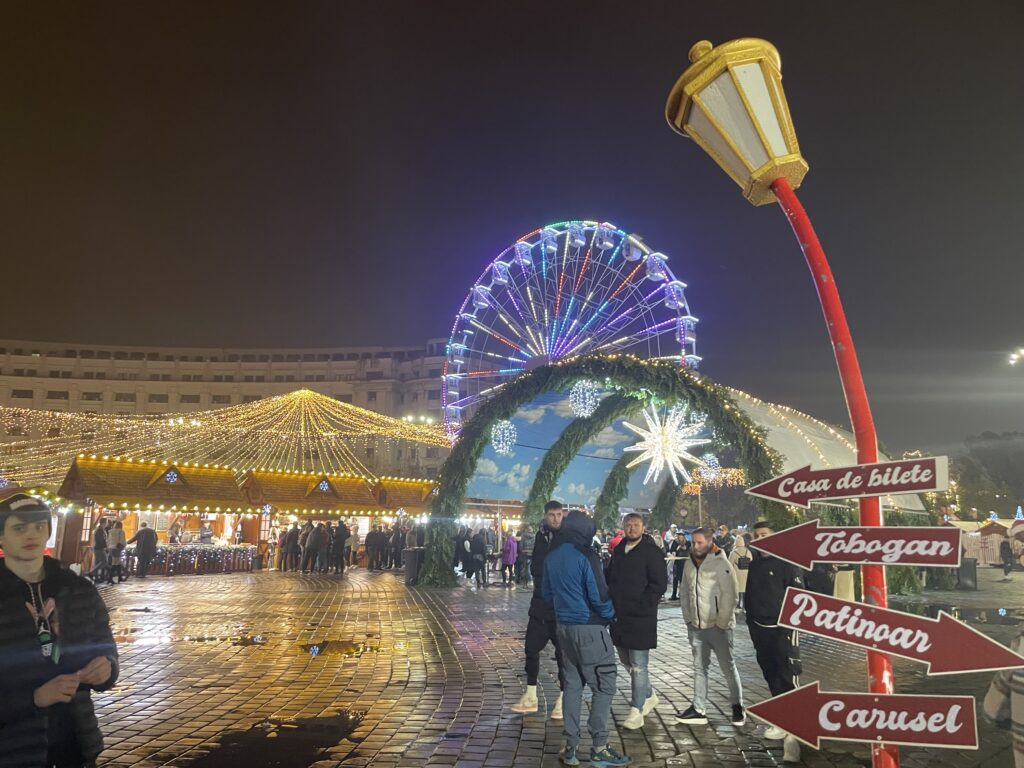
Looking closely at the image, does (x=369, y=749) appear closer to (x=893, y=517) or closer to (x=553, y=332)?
(x=893, y=517)

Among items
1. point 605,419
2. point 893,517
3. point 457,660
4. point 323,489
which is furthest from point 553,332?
point 457,660

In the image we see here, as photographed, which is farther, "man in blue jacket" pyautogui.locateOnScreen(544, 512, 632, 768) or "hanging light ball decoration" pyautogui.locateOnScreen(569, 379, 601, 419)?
"hanging light ball decoration" pyautogui.locateOnScreen(569, 379, 601, 419)

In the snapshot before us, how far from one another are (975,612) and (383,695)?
1237 cm

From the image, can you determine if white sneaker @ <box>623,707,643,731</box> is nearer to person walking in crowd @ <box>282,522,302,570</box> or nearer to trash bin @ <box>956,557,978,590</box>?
trash bin @ <box>956,557,978,590</box>

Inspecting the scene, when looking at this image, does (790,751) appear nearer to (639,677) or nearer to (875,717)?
(639,677)

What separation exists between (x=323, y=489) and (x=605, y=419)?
39.2 ft

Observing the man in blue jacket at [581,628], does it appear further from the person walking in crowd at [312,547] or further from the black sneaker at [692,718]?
the person walking in crowd at [312,547]

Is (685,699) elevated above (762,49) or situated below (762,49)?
below

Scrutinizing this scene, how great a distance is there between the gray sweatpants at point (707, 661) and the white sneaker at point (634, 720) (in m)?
0.54

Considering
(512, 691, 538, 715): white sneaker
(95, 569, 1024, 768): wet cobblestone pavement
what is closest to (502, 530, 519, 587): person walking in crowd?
(95, 569, 1024, 768): wet cobblestone pavement

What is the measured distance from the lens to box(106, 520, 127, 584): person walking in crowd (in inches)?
772

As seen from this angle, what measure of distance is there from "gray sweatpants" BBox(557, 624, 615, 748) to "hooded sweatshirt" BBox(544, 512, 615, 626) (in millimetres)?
86

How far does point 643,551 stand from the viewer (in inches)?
235

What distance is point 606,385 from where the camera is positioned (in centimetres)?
1656
